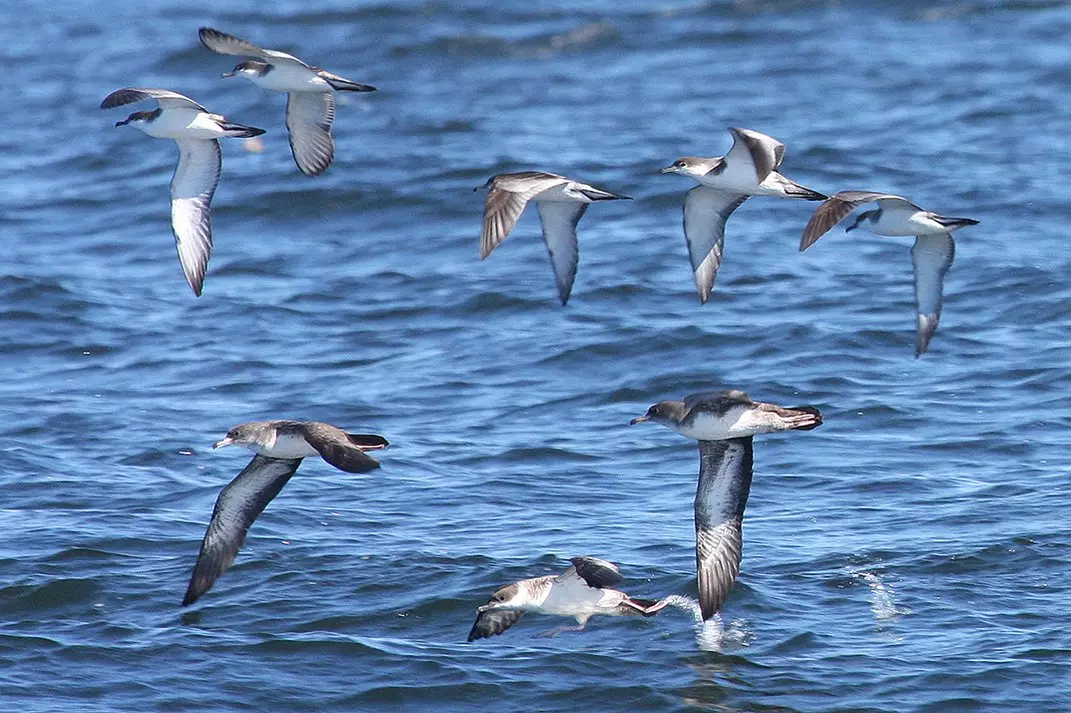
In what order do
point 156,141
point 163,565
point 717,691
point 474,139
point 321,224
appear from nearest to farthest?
point 717,691 → point 163,565 → point 321,224 → point 474,139 → point 156,141

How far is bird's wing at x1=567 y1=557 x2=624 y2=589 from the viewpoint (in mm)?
8250

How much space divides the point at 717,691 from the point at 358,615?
7.13 ft

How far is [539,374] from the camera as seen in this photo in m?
13.8

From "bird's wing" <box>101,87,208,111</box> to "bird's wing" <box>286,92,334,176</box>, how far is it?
0.61 m

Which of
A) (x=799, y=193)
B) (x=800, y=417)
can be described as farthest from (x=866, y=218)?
(x=800, y=417)

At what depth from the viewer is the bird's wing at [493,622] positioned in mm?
8820

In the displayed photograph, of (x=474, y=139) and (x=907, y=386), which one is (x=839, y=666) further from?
(x=474, y=139)

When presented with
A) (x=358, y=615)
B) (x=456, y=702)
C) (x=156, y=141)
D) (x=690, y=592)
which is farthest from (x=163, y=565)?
(x=156, y=141)

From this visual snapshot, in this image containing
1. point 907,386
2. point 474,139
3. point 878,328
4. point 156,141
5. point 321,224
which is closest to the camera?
point 907,386

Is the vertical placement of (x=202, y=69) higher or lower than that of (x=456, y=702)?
higher

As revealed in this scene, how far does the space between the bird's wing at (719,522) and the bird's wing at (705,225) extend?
164 centimetres

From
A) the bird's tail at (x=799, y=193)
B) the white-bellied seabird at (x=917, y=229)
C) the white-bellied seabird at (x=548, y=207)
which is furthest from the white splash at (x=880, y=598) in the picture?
the white-bellied seabird at (x=548, y=207)

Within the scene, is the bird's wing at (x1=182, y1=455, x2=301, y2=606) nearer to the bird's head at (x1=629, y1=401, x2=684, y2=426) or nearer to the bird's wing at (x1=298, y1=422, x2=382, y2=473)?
the bird's wing at (x1=298, y1=422, x2=382, y2=473)

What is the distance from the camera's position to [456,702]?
28.7 ft
